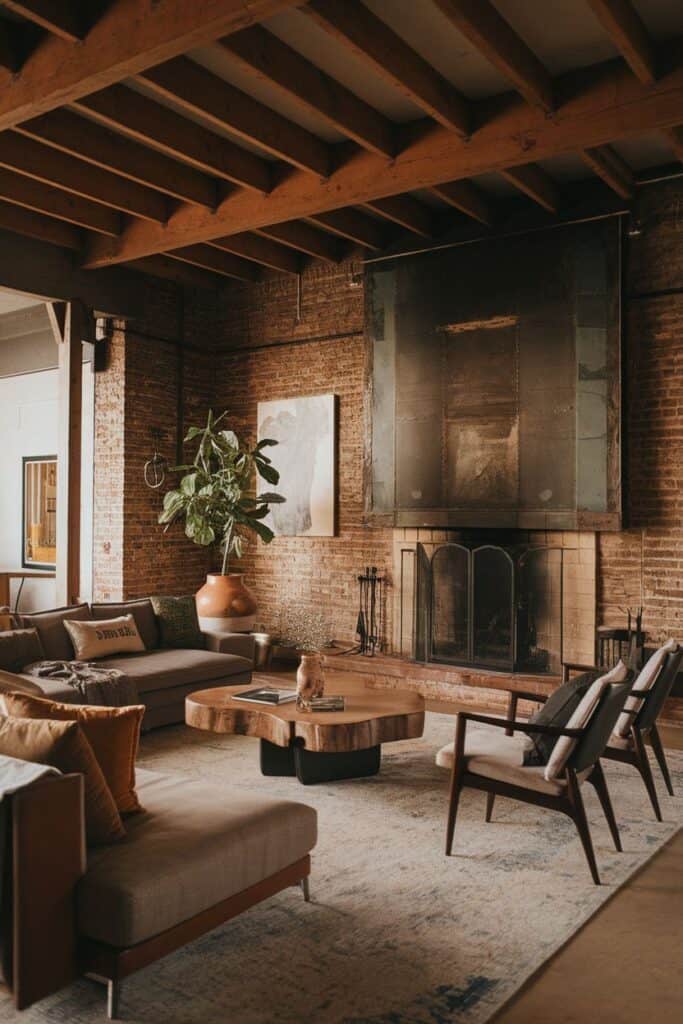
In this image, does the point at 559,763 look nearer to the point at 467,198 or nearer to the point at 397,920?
the point at 397,920

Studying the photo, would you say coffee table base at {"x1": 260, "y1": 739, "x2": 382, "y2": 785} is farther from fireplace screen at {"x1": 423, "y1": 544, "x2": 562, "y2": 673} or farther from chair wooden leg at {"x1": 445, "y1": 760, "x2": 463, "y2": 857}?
fireplace screen at {"x1": 423, "y1": 544, "x2": 562, "y2": 673}

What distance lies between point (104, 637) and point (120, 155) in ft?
10.8

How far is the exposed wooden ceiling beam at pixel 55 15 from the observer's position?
12.8 ft

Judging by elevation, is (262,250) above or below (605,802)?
above

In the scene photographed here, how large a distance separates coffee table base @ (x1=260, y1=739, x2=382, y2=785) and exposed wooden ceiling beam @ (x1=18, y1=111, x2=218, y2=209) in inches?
155

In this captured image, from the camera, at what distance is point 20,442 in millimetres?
9867

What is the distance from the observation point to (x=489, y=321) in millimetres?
6941

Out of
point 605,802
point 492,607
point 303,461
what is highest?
point 303,461

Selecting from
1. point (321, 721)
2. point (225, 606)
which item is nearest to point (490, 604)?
point (225, 606)

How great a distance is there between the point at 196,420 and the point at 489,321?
3.50m

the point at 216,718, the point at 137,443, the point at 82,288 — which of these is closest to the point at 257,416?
the point at 137,443

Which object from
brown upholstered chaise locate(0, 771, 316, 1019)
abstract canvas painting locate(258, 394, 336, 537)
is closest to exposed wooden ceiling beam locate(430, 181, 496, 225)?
abstract canvas painting locate(258, 394, 336, 537)

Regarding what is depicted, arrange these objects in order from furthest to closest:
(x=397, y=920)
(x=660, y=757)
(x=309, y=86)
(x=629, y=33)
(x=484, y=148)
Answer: (x=484, y=148) < (x=309, y=86) < (x=660, y=757) < (x=629, y=33) < (x=397, y=920)

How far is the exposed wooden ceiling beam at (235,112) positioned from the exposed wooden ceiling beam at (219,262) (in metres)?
2.28
